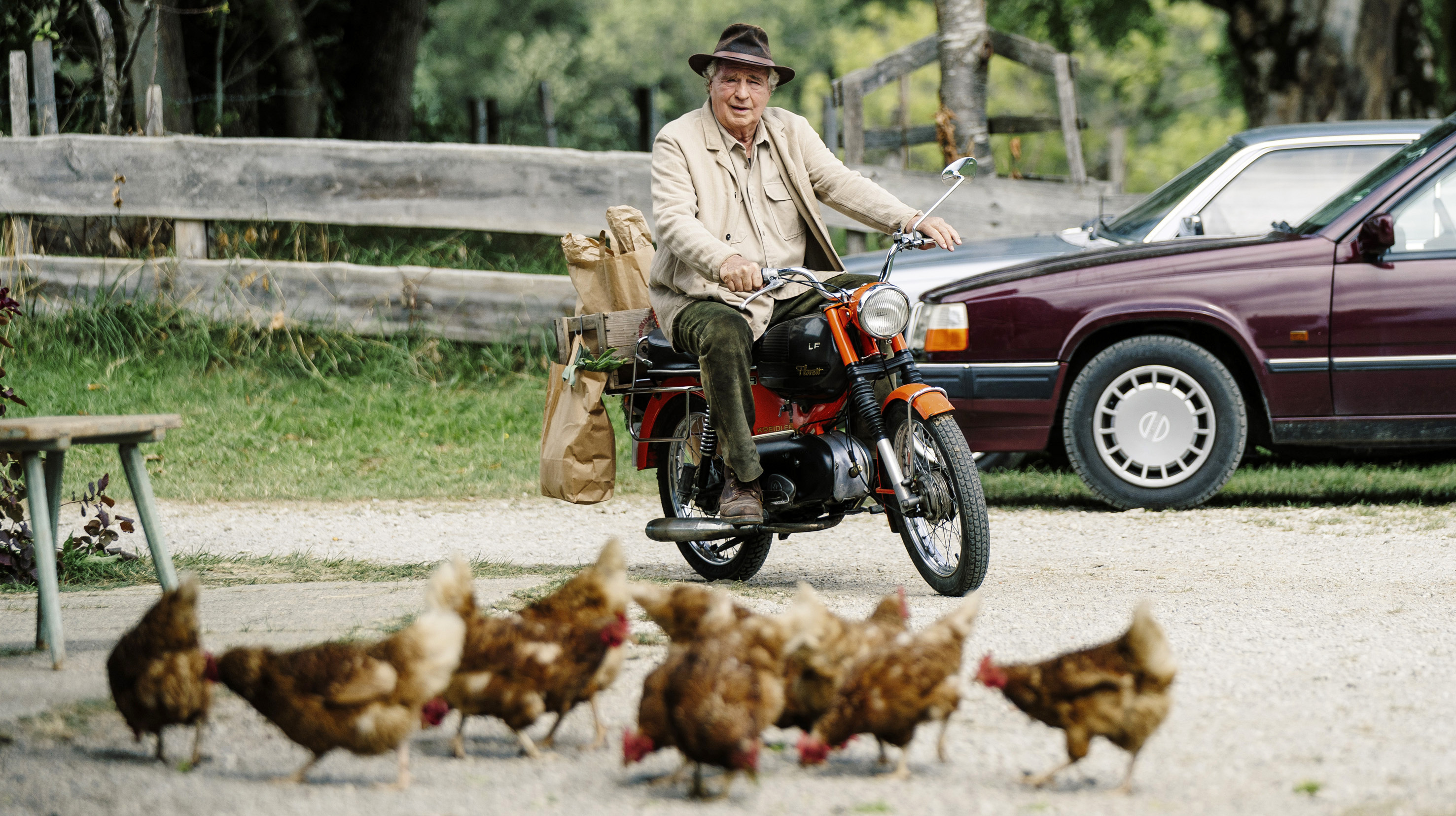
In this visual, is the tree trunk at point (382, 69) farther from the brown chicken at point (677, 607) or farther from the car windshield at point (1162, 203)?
the brown chicken at point (677, 607)

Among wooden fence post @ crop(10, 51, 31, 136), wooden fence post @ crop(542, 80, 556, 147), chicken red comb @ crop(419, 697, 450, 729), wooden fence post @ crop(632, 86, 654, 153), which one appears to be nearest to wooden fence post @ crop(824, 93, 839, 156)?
wooden fence post @ crop(632, 86, 654, 153)

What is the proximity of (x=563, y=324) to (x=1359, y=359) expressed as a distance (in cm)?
394

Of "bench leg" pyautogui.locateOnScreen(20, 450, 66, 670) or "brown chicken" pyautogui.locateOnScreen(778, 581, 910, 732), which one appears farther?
"bench leg" pyautogui.locateOnScreen(20, 450, 66, 670)

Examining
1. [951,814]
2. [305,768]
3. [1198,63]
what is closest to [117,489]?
[305,768]

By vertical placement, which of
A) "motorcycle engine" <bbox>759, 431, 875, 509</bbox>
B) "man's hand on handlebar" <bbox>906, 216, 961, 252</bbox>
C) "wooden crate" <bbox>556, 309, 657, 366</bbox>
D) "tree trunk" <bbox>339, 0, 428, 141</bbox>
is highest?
"tree trunk" <bbox>339, 0, 428, 141</bbox>

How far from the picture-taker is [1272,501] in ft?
26.1

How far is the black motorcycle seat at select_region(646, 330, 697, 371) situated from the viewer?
599cm

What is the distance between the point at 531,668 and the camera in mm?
3678

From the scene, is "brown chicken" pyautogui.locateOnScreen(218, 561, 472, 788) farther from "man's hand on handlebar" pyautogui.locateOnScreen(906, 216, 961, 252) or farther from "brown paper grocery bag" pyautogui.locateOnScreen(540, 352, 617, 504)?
"man's hand on handlebar" pyautogui.locateOnScreen(906, 216, 961, 252)

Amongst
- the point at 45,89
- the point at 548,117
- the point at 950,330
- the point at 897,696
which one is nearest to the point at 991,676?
the point at 897,696

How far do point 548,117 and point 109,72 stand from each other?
6.28 meters

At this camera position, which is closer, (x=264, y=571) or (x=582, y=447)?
(x=582, y=447)

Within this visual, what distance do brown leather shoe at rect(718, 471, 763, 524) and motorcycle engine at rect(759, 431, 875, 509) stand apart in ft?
0.29

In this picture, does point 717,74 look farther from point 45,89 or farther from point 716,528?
point 45,89
